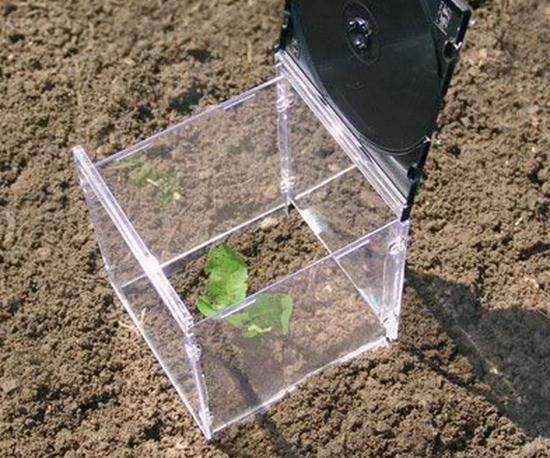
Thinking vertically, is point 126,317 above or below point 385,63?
below

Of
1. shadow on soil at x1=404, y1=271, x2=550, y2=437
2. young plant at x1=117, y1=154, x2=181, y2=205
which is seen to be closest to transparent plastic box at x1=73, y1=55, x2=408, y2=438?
young plant at x1=117, y1=154, x2=181, y2=205

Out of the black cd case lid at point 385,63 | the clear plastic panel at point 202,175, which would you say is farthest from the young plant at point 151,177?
the black cd case lid at point 385,63

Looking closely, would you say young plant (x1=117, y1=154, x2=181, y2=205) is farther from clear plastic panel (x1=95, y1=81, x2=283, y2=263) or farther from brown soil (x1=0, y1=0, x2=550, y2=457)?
brown soil (x1=0, y1=0, x2=550, y2=457)

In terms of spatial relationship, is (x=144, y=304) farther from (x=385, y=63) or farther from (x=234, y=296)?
(x=385, y=63)

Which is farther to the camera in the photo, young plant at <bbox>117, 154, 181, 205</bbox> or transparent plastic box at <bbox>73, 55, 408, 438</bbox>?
young plant at <bbox>117, 154, 181, 205</bbox>

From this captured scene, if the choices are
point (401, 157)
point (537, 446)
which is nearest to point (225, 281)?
point (401, 157)

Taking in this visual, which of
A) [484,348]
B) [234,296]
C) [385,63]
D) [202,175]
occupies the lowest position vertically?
[484,348]

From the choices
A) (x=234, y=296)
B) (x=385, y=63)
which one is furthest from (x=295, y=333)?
(x=385, y=63)

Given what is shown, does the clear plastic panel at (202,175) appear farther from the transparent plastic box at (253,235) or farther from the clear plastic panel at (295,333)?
the clear plastic panel at (295,333)
